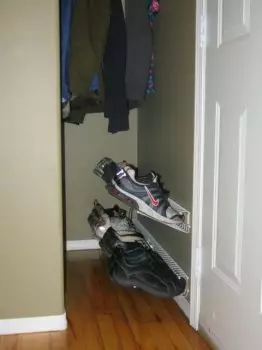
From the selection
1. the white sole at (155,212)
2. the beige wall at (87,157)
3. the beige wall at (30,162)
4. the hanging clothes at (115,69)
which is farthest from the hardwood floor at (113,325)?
the hanging clothes at (115,69)

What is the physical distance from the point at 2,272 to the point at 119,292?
2.24 ft

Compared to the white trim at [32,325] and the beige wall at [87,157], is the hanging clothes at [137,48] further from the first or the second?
the white trim at [32,325]

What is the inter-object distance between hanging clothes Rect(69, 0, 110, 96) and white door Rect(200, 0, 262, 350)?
55 centimetres

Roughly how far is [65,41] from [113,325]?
1285 mm

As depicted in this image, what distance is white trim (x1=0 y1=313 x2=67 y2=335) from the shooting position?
77.2 inches

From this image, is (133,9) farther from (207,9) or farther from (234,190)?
(234,190)

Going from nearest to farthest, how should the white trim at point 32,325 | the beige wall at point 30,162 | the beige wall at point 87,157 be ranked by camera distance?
the beige wall at point 30,162 < the white trim at point 32,325 < the beige wall at point 87,157

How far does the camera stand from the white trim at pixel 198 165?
1.84 metres

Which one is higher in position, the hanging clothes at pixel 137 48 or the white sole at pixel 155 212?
the hanging clothes at pixel 137 48

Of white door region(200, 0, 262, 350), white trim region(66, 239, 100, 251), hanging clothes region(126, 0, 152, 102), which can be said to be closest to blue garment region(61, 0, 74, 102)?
hanging clothes region(126, 0, 152, 102)

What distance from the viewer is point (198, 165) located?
1902 millimetres

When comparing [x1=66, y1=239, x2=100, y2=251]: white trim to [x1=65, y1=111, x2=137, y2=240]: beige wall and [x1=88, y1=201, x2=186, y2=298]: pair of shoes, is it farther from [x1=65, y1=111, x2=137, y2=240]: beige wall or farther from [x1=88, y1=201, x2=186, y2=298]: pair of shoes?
[x1=88, y1=201, x2=186, y2=298]: pair of shoes

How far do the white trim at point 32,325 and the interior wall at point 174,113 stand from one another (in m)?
0.59

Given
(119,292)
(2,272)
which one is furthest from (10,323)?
(119,292)
